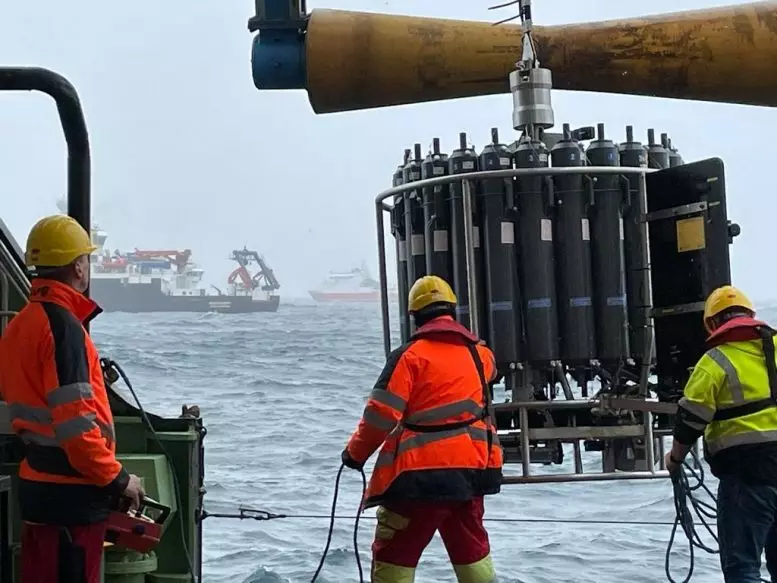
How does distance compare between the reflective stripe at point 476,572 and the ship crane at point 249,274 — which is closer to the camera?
the reflective stripe at point 476,572

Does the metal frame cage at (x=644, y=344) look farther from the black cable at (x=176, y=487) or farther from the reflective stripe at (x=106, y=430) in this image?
the reflective stripe at (x=106, y=430)

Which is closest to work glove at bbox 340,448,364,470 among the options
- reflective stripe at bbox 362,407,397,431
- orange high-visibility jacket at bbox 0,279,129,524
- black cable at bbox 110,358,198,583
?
reflective stripe at bbox 362,407,397,431

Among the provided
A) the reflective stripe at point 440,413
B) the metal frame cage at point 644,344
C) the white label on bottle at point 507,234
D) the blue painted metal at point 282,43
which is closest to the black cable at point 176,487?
the reflective stripe at point 440,413

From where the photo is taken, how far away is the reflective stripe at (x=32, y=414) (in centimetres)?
368

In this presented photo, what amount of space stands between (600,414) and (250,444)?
1545 centimetres

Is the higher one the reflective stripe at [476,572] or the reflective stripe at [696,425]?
the reflective stripe at [696,425]

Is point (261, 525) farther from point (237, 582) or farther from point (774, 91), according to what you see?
point (774, 91)

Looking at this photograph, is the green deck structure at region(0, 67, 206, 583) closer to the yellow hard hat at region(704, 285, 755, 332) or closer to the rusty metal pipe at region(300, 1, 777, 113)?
the rusty metal pipe at region(300, 1, 777, 113)

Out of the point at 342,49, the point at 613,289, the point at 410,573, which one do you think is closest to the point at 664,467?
the point at 613,289

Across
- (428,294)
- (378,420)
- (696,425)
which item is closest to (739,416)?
(696,425)

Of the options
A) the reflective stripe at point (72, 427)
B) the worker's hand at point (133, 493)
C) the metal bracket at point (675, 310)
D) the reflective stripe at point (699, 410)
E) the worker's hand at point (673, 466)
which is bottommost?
the worker's hand at point (673, 466)

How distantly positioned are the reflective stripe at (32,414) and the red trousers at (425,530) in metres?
1.64

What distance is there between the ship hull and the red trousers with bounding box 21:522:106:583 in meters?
59.3

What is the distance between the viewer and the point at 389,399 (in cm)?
466
